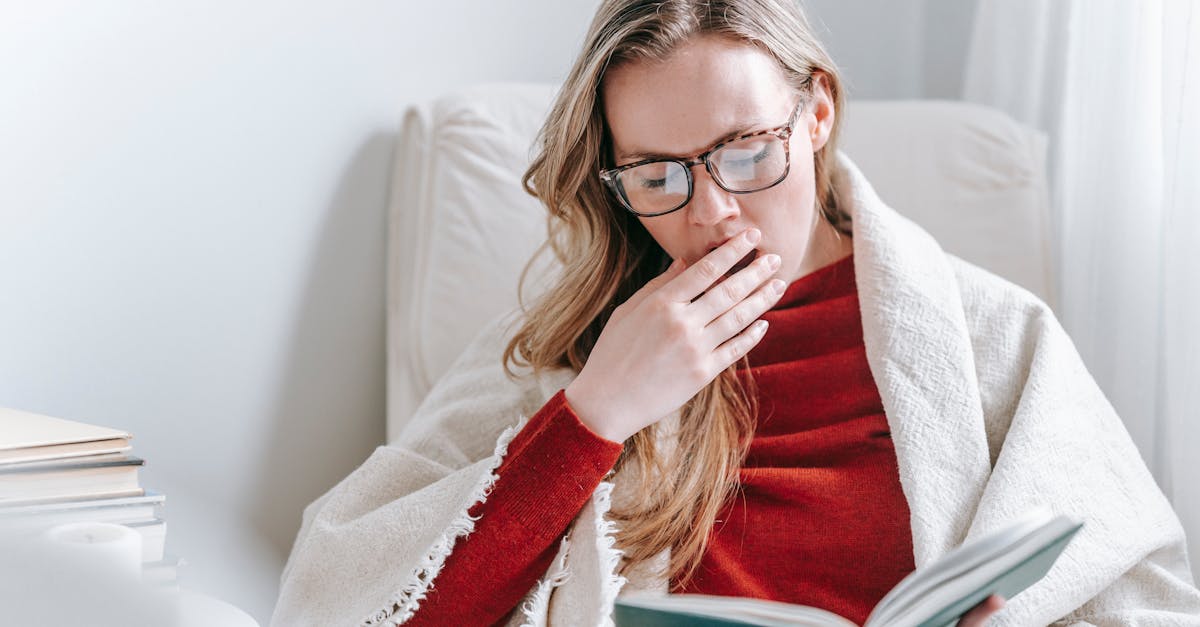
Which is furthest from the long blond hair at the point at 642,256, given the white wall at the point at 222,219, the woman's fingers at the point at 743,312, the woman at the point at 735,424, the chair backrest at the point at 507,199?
the white wall at the point at 222,219

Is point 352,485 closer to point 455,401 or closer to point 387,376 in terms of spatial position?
point 455,401

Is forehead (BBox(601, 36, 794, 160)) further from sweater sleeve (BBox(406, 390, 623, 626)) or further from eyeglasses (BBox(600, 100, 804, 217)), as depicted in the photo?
sweater sleeve (BBox(406, 390, 623, 626))

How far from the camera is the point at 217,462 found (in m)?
1.50

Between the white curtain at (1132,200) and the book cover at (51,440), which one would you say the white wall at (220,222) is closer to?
the book cover at (51,440)

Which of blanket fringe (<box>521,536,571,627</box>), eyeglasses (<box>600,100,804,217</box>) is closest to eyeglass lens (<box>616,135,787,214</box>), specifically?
eyeglasses (<box>600,100,804,217</box>)

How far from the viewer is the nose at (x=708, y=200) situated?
3.52ft

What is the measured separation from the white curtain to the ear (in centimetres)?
44

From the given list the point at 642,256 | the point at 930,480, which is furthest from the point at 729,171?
the point at 930,480

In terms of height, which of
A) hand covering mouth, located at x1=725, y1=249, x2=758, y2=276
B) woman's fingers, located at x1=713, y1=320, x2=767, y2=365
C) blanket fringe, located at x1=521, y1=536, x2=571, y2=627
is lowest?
blanket fringe, located at x1=521, y1=536, x2=571, y2=627

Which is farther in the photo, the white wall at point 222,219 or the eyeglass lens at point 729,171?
the white wall at point 222,219

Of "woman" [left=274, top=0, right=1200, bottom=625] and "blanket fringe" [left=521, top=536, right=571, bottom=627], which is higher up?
"woman" [left=274, top=0, right=1200, bottom=625]

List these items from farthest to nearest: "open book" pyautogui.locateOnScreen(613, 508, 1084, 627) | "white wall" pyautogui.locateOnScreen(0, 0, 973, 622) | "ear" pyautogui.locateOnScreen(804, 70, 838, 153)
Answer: "white wall" pyautogui.locateOnScreen(0, 0, 973, 622) < "ear" pyautogui.locateOnScreen(804, 70, 838, 153) < "open book" pyautogui.locateOnScreen(613, 508, 1084, 627)

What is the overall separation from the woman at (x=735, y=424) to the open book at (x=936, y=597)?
0.80ft

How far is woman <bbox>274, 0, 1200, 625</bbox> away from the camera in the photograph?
1.06 meters
